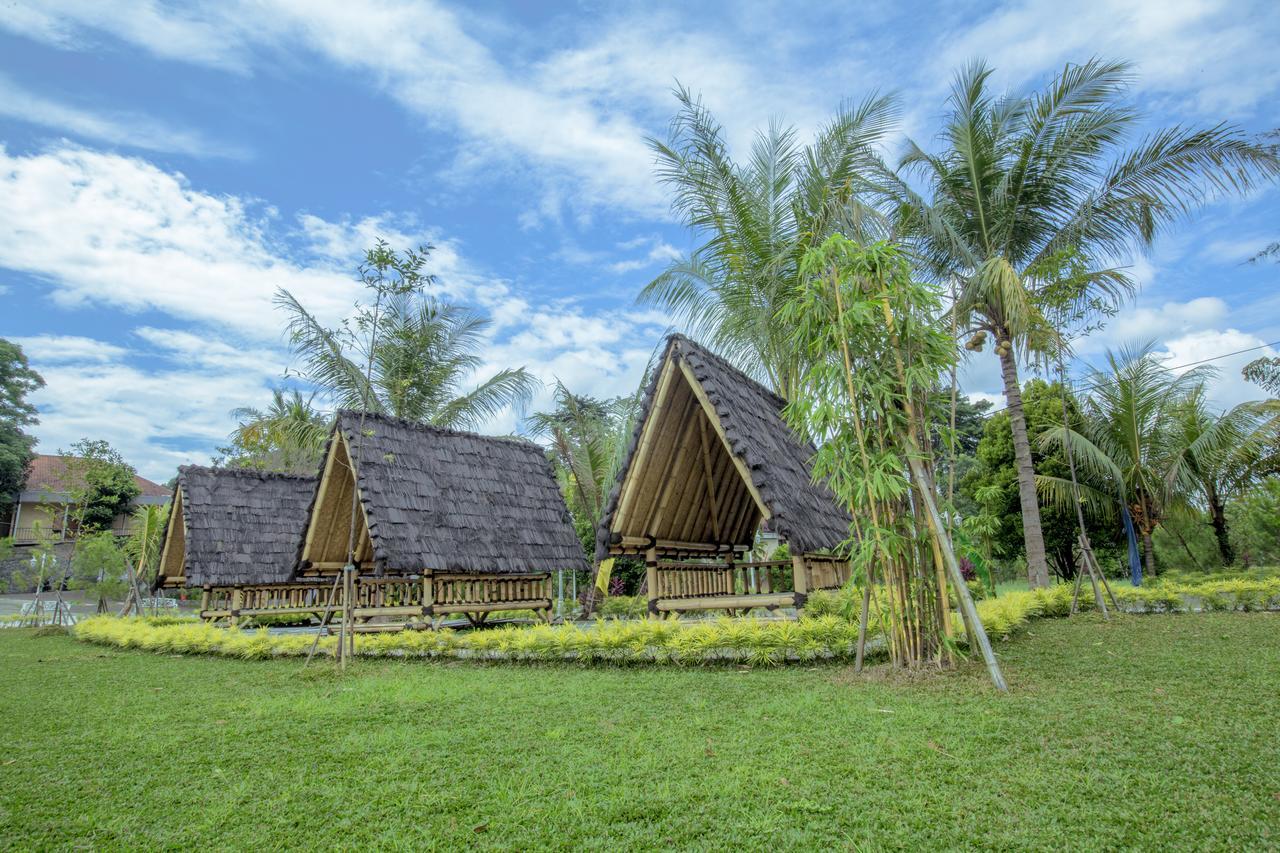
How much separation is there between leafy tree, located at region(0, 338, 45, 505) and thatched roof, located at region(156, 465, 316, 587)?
19.8 meters

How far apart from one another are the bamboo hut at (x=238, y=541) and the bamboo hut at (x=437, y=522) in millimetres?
2206

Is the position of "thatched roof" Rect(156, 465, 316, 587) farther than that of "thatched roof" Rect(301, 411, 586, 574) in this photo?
Yes

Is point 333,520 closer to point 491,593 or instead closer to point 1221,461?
Result: point 491,593

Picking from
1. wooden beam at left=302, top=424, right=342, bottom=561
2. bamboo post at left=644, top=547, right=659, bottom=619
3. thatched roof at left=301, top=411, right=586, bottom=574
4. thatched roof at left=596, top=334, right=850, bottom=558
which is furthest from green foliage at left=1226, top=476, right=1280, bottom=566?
wooden beam at left=302, top=424, right=342, bottom=561

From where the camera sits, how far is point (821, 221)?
10625 mm

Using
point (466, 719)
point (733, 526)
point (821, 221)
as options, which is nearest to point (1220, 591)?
point (733, 526)

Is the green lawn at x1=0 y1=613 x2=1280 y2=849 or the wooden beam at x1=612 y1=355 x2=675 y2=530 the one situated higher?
the wooden beam at x1=612 y1=355 x2=675 y2=530

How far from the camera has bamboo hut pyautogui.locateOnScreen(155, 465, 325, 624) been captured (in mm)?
13242

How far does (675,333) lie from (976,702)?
5126 mm

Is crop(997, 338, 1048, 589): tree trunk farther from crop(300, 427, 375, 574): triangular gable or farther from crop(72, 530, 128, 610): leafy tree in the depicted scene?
crop(72, 530, 128, 610): leafy tree

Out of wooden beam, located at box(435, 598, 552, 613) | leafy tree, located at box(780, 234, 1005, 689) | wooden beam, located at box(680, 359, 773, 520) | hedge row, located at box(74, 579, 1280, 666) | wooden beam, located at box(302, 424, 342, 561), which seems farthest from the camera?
wooden beam, located at box(302, 424, 342, 561)

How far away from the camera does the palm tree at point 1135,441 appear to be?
46.7 ft

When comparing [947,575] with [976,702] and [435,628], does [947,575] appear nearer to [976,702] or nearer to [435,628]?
[976,702]

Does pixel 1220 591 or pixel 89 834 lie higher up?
pixel 1220 591
